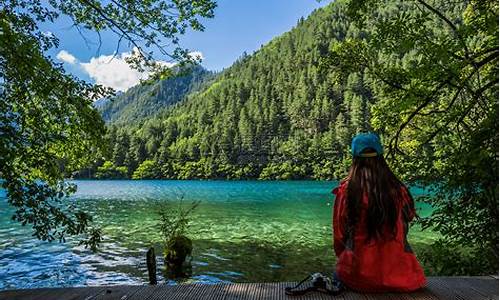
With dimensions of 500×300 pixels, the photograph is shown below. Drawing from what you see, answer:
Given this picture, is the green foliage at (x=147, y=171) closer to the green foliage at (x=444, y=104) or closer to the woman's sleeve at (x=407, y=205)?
the green foliage at (x=444, y=104)

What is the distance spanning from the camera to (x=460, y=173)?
6.74 m

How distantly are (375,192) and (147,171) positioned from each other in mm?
165753

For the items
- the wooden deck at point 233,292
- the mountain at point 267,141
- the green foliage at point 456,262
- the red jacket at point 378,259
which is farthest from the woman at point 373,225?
the mountain at point 267,141

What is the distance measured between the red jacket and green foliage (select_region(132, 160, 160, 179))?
539 feet

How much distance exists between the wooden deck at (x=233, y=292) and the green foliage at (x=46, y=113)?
76.9 inches

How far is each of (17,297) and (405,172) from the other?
6774mm

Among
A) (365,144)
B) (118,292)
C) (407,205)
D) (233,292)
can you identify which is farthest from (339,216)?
(118,292)

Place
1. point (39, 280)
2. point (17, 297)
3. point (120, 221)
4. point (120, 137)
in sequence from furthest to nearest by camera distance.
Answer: point (120, 137) < point (120, 221) < point (39, 280) < point (17, 297)

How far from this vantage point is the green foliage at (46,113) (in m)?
5.98

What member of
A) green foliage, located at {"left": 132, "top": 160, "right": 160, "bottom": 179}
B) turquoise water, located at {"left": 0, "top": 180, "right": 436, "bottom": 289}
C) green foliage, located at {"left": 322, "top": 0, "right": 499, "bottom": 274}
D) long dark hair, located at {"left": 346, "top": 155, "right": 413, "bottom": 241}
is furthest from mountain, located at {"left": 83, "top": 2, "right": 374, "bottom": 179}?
long dark hair, located at {"left": 346, "top": 155, "right": 413, "bottom": 241}

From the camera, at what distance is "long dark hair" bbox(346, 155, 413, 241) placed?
396cm

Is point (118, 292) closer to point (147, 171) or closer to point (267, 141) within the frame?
point (267, 141)

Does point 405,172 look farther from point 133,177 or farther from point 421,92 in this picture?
point 133,177

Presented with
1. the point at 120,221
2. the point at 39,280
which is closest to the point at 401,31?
the point at 39,280
